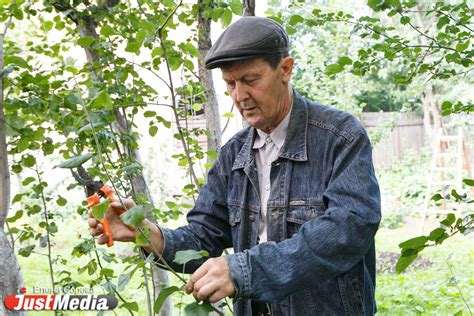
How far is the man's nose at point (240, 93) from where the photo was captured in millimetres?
1729

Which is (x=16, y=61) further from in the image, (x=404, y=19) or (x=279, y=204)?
(x=404, y=19)

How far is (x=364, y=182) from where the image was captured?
163 cm

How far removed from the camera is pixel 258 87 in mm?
1728

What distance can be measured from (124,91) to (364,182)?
1.40 m

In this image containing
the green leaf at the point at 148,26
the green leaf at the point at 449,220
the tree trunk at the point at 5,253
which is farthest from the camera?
the green leaf at the point at 148,26

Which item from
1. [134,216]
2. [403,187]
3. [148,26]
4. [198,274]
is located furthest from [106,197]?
[403,187]

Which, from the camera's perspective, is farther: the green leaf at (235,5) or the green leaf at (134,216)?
the green leaf at (235,5)

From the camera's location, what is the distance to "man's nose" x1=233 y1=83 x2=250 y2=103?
1.73 m

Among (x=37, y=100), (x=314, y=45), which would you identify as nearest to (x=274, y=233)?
Result: (x=37, y=100)

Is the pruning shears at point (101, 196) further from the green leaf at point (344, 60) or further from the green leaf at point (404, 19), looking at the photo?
the green leaf at point (404, 19)

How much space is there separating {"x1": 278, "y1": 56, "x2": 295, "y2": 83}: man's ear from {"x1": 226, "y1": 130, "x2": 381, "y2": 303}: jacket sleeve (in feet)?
1.13

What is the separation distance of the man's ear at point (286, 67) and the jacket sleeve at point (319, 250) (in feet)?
1.13

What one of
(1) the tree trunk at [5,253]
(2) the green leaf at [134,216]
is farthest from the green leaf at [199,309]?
(1) the tree trunk at [5,253]

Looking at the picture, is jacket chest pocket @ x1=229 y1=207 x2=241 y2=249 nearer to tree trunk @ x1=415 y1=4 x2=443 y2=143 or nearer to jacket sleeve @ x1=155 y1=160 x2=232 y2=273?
jacket sleeve @ x1=155 y1=160 x2=232 y2=273
